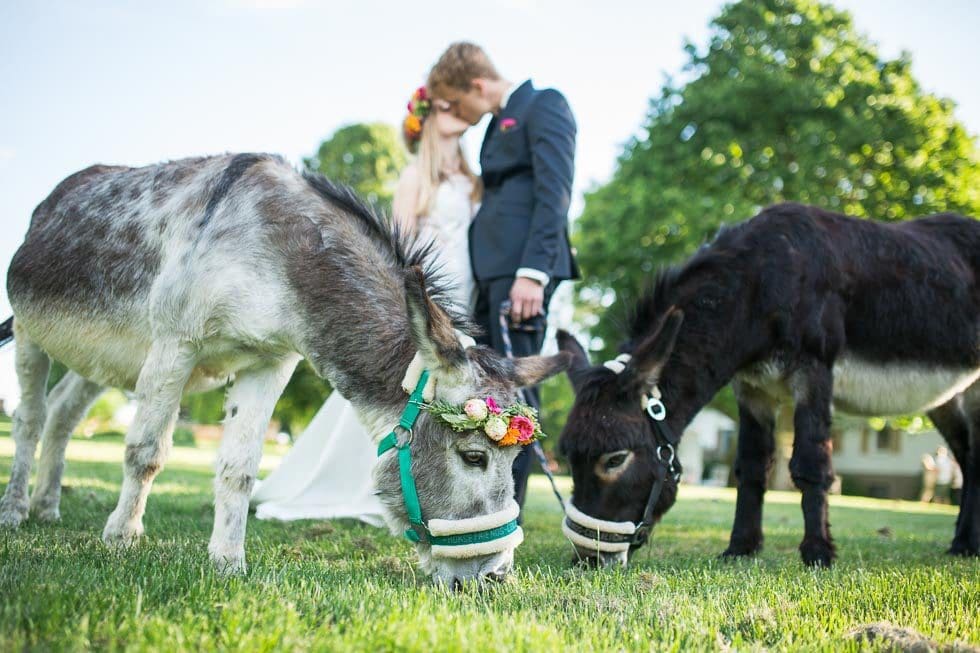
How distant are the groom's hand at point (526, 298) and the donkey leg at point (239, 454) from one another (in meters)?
1.53

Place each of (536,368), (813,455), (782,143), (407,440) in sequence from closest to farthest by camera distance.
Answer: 1. (407,440)
2. (536,368)
3. (813,455)
4. (782,143)

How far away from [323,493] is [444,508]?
3480mm

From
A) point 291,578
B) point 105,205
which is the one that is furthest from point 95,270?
point 291,578

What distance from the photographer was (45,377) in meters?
5.23

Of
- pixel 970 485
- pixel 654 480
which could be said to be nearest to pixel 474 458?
pixel 654 480

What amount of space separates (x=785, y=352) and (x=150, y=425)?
366 cm

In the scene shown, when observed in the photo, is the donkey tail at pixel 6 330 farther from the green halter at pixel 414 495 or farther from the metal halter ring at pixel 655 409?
the metal halter ring at pixel 655 409

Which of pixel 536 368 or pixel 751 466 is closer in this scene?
pixel 536 368

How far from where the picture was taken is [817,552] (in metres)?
4.34

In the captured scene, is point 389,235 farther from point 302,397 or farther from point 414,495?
point 302,397

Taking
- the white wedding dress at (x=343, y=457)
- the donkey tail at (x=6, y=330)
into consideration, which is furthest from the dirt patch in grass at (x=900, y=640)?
the donkey tail at (x=6, y=330)

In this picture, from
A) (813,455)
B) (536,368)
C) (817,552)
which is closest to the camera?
(536,368)

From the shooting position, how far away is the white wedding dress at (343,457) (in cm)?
586

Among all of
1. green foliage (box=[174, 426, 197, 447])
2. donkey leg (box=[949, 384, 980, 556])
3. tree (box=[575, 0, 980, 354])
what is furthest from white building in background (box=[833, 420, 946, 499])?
donkey leg (box=[949, 384, 980, 556])
